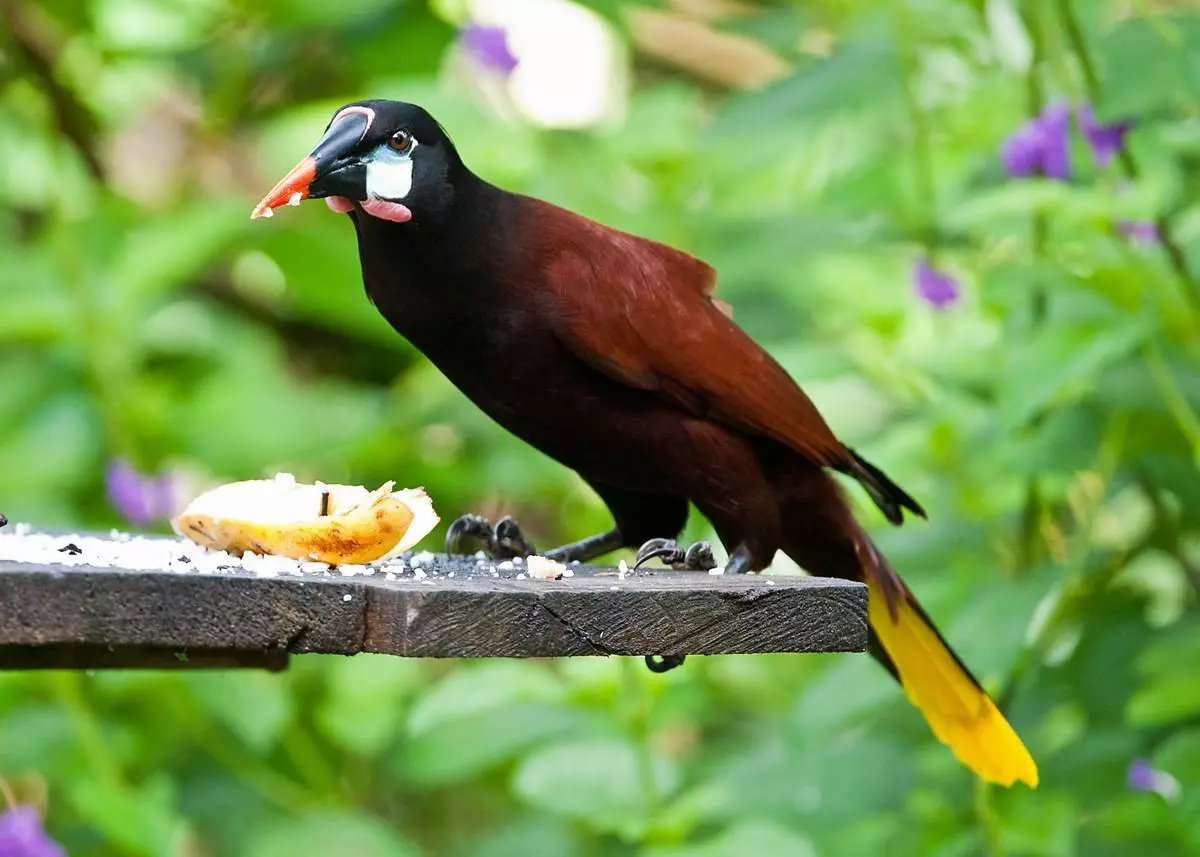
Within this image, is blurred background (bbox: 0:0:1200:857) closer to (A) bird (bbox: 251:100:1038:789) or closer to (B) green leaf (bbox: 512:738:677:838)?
(B) green leaf (bbox: 512:738:677:838)

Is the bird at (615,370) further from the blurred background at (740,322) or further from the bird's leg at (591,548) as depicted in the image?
the blurred background at (740,322)

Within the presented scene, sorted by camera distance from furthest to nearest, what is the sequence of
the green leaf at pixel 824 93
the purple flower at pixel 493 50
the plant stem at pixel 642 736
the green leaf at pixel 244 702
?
the purple flower at pixel 493 50
the green leaf at pixel 244 702
the green leaf at pixel 824 93
the plant stem at pixel 642 736

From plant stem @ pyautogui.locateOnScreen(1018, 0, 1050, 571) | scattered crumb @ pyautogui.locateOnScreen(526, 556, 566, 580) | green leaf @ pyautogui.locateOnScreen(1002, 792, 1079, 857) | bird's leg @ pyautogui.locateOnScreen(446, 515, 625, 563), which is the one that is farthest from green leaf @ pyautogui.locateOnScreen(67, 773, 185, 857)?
plant stem @ pyautogui.locateOnScreen(1018, 0, 1050, 571)

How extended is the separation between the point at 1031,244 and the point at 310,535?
144 centimetres

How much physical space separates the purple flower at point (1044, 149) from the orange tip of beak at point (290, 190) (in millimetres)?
1237

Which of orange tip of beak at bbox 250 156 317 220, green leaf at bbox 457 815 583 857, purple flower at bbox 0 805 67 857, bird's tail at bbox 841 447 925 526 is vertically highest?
orange tip of beak at bbox 250 156 317 220

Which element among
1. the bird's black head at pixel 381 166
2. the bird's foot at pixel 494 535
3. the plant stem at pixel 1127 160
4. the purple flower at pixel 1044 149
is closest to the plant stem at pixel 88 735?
the bird's foot at pixel 494 535

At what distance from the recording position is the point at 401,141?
197 centimetres

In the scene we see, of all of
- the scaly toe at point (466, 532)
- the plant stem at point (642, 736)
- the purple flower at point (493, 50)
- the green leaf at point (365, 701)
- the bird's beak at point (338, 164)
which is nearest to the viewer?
the bird's beak at point (338, 164)

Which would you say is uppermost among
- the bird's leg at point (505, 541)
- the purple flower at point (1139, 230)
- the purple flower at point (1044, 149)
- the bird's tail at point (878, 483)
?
the purple flower at point (1044, 149)

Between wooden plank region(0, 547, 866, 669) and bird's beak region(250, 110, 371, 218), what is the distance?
49 centimetres

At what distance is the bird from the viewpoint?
202cm

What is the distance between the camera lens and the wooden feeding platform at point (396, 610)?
150cm

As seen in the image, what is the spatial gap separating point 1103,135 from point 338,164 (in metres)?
1.20
